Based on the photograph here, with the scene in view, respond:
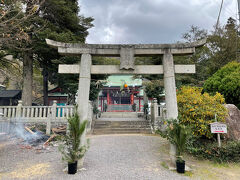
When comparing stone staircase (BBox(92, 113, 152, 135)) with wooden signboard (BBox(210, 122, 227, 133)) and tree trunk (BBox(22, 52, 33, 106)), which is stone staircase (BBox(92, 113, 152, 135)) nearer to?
wooden signboard (BBox(210, 122, 227, 133))

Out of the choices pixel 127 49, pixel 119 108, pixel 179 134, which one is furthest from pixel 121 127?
pixel 119 108

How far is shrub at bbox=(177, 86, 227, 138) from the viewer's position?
505 centimetres

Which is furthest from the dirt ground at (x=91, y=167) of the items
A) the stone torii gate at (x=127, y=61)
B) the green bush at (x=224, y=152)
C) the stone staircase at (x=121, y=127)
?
the stone staircase at (x=121, y=127)

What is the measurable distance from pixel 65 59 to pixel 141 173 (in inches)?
380

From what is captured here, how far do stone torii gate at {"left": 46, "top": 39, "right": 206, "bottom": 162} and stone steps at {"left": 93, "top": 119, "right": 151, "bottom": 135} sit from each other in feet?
17.7

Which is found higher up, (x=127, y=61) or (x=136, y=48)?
(x=136, y=48)

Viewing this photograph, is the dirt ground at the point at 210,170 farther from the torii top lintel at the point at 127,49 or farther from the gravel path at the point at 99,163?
the torii top lintel at the point at 127,49

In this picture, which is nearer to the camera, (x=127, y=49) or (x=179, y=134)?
(x=179, y=134)

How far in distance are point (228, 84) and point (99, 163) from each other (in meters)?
7.15

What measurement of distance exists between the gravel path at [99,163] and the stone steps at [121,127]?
2.85m

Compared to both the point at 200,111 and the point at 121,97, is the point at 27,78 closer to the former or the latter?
the point at 200,111

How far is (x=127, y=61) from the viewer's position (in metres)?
4.78

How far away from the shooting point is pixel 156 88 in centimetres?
1209

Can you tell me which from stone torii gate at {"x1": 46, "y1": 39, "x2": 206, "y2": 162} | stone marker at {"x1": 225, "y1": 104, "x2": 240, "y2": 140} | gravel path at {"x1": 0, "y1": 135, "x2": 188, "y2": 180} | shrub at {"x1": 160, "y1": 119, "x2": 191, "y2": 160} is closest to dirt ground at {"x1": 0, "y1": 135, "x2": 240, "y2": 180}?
gravel path at {"x1": 0, "y1": 135, "x2": 188, "y2": 180}
